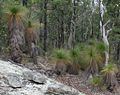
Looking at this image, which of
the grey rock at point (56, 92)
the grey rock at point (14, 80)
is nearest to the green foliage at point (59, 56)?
the grey rock at point (56, 92)

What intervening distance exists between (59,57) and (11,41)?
2.23m

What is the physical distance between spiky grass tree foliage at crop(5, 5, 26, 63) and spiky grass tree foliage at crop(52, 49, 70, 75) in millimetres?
1613

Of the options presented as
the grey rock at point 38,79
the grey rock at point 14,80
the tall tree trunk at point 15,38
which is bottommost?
the grey rock at point 38,79

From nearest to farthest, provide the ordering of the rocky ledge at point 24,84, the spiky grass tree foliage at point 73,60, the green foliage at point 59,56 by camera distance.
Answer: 1. the rocky ledge at point 24,84
2. the green foliage at point 59,56
3. the spiky grass tree foliage at point 73,60

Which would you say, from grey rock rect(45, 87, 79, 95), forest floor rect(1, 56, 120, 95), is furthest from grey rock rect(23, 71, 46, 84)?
forest floor rect(1, 56, 120, 95)

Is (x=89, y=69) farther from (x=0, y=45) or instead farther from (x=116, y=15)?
(x=116, y=15)

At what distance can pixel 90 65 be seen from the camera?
14336 mm

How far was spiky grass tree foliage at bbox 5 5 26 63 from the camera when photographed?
497 inches

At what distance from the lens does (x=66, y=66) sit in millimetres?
14422

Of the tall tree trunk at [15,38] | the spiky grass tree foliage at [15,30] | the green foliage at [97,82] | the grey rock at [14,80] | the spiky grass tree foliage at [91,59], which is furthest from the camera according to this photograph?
the spiky grass tree foliage at [91,59]

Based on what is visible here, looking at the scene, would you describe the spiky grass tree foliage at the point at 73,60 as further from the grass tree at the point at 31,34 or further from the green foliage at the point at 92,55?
the grass tree at the point at 31,34

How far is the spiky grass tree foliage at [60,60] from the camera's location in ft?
45.1

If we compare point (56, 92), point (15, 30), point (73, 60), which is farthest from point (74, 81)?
point (56, 92)

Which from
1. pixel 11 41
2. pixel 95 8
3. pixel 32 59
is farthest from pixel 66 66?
pixel 95 8
